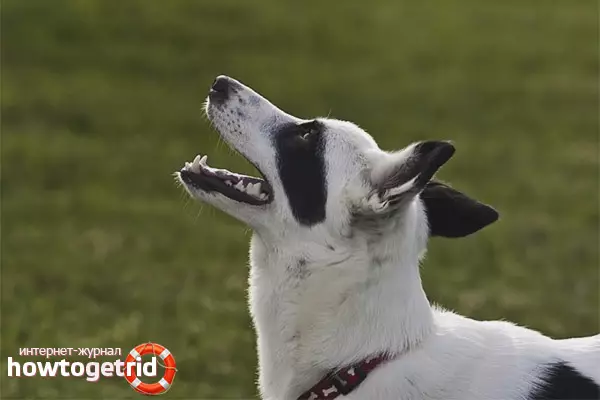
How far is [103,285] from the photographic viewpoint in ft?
29.5

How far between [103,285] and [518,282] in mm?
3785

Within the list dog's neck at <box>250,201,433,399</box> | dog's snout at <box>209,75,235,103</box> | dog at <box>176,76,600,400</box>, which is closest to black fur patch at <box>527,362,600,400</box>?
dog at <box>176,76,600,400</box>

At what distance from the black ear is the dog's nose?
1043 mm

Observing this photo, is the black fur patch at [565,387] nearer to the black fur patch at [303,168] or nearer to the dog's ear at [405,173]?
the dog's ear at [405,173]

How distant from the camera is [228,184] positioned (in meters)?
4.88

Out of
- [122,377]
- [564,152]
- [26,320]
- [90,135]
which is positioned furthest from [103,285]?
[564,152]

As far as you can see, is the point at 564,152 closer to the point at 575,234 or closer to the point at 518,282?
the point at 575,234

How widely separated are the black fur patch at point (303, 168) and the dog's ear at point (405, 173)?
0.90 feet

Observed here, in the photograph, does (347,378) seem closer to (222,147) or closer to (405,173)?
(405,173)

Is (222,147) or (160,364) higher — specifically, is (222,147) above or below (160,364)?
below

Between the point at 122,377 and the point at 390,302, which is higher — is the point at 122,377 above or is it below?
below

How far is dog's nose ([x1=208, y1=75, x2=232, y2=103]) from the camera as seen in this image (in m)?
5.11

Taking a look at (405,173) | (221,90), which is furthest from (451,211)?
(221,90)

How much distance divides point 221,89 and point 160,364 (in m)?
2.20
